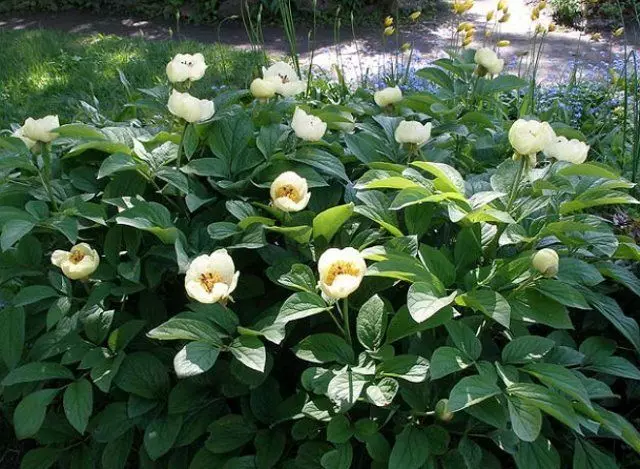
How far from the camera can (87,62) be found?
5117 mm

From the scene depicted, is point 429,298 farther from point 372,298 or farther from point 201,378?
point 201,378

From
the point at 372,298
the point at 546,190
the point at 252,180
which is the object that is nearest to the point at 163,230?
the point at 252,180

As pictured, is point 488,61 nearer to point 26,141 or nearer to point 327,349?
point 327,349

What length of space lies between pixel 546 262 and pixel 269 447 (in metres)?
0.72

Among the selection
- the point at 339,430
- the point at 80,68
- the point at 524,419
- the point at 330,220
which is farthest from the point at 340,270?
the point at 80,68

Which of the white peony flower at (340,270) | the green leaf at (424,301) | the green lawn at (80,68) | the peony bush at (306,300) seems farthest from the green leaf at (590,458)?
the green lawn at (80,68)

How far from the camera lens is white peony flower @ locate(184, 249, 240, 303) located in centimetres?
140

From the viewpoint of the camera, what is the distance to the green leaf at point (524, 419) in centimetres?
126

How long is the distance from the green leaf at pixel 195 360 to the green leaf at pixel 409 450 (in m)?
0.41

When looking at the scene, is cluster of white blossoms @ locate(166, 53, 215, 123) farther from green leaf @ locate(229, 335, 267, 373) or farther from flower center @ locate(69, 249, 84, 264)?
green leaf @ locate(229, 335, 267, 373)

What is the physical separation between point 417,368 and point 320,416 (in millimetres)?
228

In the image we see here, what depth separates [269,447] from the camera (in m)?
1.55

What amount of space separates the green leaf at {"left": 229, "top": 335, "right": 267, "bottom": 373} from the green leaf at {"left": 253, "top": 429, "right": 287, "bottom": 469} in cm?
22

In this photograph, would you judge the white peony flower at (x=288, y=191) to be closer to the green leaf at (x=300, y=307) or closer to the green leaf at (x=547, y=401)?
the green leaf at (x=300, y=307)
